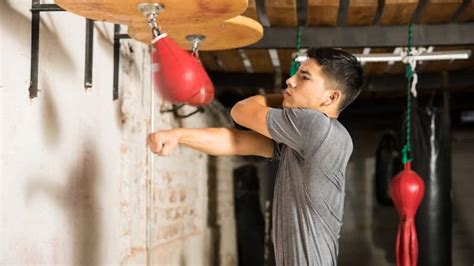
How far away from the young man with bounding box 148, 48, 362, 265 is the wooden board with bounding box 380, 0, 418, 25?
1.07m

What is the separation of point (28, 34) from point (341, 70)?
2.77 ft

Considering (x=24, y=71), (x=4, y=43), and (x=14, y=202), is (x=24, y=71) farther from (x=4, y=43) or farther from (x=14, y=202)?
(x=14, y=202)

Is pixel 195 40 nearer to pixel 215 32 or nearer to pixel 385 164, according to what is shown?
pixel 215 32

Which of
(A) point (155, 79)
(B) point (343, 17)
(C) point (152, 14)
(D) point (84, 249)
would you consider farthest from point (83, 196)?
(B) point (343, 17)

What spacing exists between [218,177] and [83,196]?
3010 mm

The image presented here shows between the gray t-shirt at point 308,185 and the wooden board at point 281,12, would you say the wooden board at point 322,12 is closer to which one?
the wooden board at point 281,12

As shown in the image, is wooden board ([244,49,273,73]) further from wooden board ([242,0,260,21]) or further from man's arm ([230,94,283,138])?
man's arm ([230,94,283,138])

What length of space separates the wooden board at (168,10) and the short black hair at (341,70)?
37 cm

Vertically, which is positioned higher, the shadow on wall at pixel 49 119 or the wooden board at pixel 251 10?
the wooden board at pixel 251 10

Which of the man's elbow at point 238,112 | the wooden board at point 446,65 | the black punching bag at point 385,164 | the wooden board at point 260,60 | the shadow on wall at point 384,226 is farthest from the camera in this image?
the shadow on wall at point 384,226

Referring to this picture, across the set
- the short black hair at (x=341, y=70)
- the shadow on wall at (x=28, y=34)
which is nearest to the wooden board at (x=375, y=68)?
the short black hair at (x=341, y=70)

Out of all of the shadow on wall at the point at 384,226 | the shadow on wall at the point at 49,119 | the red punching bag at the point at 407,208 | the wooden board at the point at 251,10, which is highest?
the wooden board at the point at 251,10

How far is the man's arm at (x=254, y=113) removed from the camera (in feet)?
5.29

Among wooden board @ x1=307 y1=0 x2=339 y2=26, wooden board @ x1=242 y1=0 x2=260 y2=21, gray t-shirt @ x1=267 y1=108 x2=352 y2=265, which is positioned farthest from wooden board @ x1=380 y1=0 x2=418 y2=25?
gray t-shirt @ x1=267 y1=108 x2=352 y2=265
